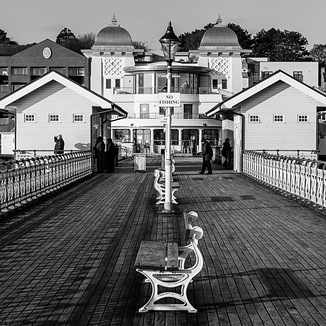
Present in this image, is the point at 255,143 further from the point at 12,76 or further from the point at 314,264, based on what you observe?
the point at 12,76

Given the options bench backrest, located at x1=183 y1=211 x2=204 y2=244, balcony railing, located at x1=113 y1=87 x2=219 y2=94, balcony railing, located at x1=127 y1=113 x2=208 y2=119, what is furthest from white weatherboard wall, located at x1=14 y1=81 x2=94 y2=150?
balcony railing, located at x1=113 y1=87 x2=219 y2=94

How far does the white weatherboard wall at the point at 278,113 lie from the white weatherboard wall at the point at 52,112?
341 inches

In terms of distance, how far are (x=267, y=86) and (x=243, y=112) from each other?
190 cm

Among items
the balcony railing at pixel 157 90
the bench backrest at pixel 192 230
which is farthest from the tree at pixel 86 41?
the bench backrest at pixel 192 230

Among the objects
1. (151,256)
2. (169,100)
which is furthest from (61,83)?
(151,256)

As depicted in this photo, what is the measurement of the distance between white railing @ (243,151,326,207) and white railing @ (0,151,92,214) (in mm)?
7545

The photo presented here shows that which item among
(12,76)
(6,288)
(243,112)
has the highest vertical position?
(12,76)

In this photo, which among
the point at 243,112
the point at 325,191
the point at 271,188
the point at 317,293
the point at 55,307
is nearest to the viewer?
the point at 55,307

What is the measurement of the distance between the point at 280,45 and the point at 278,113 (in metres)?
94.3

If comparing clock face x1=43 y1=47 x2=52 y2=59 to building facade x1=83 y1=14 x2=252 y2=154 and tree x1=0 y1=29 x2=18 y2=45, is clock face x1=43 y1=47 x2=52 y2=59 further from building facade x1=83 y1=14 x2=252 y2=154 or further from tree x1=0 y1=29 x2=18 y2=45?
tree x1=0 y1=29 x2=18 y2=45

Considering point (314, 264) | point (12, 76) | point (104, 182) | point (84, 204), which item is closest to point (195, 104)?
point (12, 76)

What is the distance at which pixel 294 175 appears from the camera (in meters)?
17.9

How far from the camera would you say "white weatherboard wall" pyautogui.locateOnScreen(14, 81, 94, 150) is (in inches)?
1237

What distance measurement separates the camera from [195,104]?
6588 centimetres
